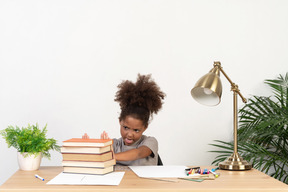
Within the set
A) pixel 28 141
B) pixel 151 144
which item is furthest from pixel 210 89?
pixel 28 141

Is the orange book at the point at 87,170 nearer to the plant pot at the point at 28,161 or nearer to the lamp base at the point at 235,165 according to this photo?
the plant pot at the point at 28,161

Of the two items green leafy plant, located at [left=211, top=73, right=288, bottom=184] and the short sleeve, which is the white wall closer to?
green leafy plant, located at [left=211, top=73, right=288, bottom=184]

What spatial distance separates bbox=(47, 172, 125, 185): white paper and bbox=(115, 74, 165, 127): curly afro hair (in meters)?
0.74

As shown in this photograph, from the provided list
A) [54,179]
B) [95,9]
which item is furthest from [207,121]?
[54,179]

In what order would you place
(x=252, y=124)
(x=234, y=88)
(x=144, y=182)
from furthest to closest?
(x=252, y=124) < (x=234, y=88) < (x=144, y=182)

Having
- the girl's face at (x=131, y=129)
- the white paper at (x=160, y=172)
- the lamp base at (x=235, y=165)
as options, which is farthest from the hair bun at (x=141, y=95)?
the lamp base at (x=235, y=165)

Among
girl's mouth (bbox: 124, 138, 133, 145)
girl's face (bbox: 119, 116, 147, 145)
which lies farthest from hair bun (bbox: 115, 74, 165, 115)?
girl's mouth (bbox: 124, 138, 133, 145)

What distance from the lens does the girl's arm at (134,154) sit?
7.46 ft

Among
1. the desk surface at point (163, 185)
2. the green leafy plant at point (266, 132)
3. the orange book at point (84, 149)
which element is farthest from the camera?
the green leafy plant at point (266, 132)

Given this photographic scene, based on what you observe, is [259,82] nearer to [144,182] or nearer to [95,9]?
[95,9]

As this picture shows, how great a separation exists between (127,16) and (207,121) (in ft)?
4.08

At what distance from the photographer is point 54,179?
1.80m

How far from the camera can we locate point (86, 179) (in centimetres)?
179

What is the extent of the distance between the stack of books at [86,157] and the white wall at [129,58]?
5.74 ft
